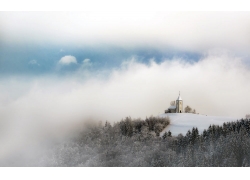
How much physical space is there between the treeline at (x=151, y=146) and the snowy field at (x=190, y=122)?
0.07 meters

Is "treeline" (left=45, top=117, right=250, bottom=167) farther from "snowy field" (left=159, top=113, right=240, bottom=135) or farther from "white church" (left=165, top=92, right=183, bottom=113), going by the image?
"white church" (left=165, top=92, right=183, bottom=113)

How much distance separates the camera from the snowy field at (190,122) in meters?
5.50

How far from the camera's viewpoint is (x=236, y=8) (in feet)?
18.0

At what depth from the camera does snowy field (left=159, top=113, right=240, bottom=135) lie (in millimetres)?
5504

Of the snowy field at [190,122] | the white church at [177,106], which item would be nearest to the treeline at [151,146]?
the snowy field at [190,122]

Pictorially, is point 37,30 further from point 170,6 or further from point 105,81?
point 170,6

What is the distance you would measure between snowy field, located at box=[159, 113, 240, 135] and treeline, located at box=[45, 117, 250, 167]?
68 mm

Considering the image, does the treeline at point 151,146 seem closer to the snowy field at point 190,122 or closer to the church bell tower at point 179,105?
the snowy field at point 190,122

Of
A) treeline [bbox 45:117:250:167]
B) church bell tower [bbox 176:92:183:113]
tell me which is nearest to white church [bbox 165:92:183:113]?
church bell tower [bbox 176:92:183:113]

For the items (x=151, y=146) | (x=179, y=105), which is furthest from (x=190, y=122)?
(x=151, y=146)

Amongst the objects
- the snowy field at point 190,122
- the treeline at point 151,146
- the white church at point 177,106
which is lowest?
the treeline at point 151,146

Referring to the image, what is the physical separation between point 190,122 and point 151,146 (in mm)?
758

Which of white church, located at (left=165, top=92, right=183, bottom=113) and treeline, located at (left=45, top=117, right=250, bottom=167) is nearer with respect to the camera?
treeline, located at (left=45, top=117, right=250, bottom=167)
